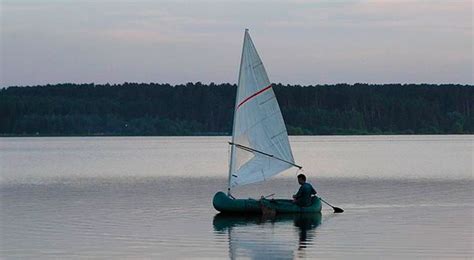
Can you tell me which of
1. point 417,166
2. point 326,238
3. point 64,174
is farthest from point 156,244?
point 417,166

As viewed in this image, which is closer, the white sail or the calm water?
the calm water

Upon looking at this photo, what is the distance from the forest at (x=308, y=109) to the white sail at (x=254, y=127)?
148029 millimetres

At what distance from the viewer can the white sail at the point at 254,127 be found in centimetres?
3125

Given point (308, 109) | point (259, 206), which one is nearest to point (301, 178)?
point (259, 206)

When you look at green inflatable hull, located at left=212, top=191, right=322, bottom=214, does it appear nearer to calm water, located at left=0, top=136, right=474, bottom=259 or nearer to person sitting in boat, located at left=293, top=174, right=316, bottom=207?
person sitting in boat, located at left=293, top=174, right=316, bottom=207

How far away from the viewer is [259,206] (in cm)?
3033

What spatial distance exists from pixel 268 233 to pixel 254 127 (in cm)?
572

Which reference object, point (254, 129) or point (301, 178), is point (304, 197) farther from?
point (254, 129)

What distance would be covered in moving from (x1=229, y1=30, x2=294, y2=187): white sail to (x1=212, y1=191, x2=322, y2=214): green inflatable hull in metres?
0.78

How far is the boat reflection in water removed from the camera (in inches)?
892

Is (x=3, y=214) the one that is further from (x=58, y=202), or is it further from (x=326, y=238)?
(x=326, y=238)

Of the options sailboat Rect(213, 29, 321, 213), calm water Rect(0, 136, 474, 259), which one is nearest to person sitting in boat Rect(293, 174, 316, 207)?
calm water Rect(0, 136, 474, 259)

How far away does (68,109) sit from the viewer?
7682 inches

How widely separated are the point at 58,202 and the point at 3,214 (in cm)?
474
